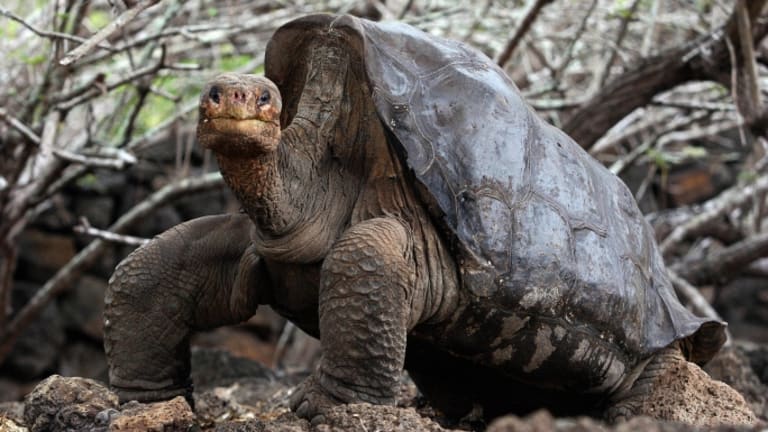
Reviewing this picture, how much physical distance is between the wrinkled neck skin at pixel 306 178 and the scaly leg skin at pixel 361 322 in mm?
185

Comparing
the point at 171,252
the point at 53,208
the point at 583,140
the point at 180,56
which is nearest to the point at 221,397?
the point at 171,252

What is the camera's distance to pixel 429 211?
2.79m

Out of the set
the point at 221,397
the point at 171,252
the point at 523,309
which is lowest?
the point at 221,397

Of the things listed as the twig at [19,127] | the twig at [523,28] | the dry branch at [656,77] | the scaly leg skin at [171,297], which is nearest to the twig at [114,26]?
the scaly leg skin at [171,297]

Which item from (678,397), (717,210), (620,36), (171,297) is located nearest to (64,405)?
(171,297)

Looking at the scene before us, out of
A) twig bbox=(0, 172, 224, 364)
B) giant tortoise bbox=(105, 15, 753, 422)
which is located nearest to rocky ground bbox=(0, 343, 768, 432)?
giant tortoise bbox=(105, 15, 753, 422)

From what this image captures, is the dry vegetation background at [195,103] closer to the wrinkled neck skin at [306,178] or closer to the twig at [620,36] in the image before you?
the twig at [620,36]

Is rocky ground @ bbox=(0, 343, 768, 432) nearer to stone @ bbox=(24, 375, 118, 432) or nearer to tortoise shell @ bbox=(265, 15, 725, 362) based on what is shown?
stone @ bbox=(24, 375, 118, 432)

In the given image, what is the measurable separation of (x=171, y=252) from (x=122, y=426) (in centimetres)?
77

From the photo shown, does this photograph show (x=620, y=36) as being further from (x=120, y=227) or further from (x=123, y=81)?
(x=120, y=227)

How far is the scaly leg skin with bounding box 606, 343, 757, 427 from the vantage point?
10.3ft

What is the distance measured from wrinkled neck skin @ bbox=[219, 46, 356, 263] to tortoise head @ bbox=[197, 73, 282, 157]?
0.30 feet

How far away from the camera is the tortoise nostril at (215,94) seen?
232 cm

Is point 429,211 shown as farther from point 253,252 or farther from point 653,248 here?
point 653,248
